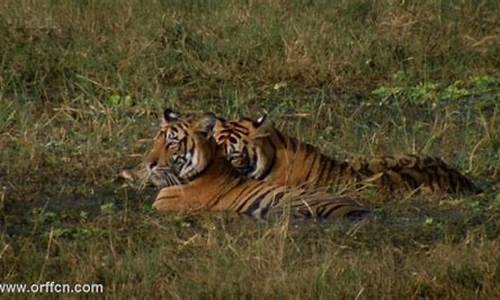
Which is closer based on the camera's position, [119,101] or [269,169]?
[269,169]

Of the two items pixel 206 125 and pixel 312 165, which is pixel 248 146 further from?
pixel 312 165

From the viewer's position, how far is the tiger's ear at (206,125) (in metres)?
8.62

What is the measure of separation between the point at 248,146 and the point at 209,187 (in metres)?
0.64

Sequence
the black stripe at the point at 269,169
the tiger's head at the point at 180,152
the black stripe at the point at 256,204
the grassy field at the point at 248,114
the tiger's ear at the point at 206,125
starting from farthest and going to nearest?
1. the black stripe at the point at 269,169
2. the tiger's ear at the point at 206,125
3. the tiger's head at the point at 180,152
4. the black stripe at the point at 256,204
5. the grassy field at the point at 248,114

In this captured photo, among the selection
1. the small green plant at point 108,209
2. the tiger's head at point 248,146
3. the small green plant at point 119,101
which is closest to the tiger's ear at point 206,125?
the tiger's head at point 248,146

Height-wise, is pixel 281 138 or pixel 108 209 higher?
pixel 281 138

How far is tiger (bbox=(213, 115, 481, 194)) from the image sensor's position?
8484mm

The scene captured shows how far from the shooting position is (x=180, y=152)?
853 cm

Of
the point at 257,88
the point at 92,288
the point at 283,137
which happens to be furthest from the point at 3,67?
the point at 92,288

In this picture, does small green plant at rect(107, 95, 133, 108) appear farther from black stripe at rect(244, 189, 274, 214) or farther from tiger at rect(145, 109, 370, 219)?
black stripe at rect(244, 189, 274, 214)

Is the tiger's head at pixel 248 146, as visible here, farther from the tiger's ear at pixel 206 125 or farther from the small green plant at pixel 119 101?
the small green plant at pixel 119 101

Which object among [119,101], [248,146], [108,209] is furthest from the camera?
[119,101]

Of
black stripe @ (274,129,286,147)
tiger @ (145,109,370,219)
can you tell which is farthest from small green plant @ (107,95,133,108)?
black stripe @ (274,129,286,147)

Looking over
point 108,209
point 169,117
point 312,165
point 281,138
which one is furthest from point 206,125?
point 108,209
